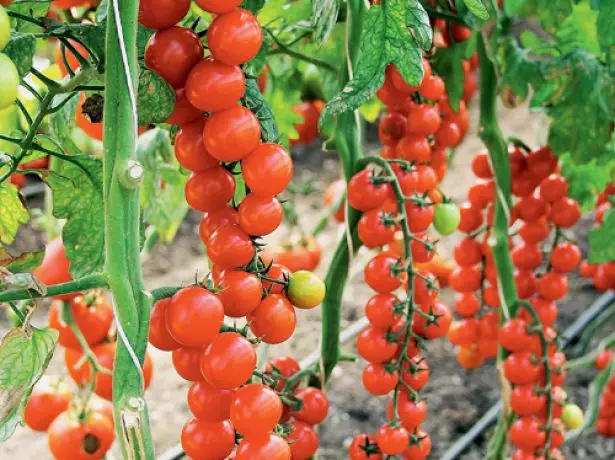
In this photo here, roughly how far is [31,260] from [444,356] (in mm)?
1483

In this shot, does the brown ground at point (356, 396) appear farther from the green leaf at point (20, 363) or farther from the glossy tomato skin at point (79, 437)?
the green leaf at point (20, 363)

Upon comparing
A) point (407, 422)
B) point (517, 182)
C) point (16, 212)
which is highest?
point (16, 212)

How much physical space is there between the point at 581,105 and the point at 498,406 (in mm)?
863

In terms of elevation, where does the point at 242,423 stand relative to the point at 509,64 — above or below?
below

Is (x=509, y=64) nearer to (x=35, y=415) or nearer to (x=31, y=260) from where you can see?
(x=31, y=260)

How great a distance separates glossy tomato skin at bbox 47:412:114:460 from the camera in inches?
51.5

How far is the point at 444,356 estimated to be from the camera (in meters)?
2.08

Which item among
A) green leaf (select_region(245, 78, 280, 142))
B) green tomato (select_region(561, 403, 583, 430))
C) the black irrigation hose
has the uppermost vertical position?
green leaf (select_region(245, 78, 280, 142))

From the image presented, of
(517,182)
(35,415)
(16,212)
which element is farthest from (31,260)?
(517,182)

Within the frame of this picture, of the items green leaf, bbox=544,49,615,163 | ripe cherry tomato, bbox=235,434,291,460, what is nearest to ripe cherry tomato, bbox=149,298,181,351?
ripe cherry tomato, bbox=235,434,291,460

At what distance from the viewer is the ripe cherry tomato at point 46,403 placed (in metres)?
1.38

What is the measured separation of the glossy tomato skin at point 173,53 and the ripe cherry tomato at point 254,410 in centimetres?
26

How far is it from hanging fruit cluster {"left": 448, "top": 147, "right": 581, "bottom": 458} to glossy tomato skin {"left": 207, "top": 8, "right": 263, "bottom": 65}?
2.36 ft

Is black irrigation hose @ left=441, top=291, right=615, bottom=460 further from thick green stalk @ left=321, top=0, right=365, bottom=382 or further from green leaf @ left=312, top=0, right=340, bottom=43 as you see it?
green leaf @ left=312, top=0, right=340, bottom=43
